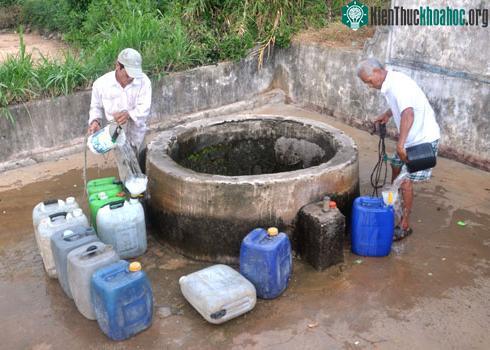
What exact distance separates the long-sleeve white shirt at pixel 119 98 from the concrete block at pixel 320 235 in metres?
1.90

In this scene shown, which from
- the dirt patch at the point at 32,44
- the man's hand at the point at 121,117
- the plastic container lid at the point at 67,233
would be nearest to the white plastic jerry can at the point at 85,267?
the plastic container lid at the point at 67,233

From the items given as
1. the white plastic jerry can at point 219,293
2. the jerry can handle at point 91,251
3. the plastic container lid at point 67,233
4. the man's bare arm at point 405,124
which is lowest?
the white plastic jerry can at point 219,293

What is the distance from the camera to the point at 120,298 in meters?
3.54

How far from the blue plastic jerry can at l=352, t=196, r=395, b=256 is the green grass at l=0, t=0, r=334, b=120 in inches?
158

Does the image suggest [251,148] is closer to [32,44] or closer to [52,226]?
[52,226]

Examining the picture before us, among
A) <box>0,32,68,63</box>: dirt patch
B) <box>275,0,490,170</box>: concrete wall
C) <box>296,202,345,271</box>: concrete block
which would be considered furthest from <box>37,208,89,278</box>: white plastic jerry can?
<box>0,32,68,63</box>: dirt patch

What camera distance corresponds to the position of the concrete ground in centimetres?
370

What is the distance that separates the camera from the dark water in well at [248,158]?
5676 mm

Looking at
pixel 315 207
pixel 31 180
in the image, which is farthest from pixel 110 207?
pixel 31 180

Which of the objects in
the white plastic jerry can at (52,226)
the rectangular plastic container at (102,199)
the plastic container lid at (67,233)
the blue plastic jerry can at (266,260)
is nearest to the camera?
the blue plastic jerry can at (266,260)

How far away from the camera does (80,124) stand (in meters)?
6.99

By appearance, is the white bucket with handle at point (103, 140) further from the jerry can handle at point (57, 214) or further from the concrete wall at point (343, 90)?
the concrete wall at point (343, 90)

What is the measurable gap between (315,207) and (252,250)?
2.46ft

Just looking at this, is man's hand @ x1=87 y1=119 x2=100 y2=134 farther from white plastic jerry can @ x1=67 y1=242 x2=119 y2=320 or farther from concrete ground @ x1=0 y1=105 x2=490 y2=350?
white plastic jerry can @ x1=67 y1=242 x2=119 y2=320
